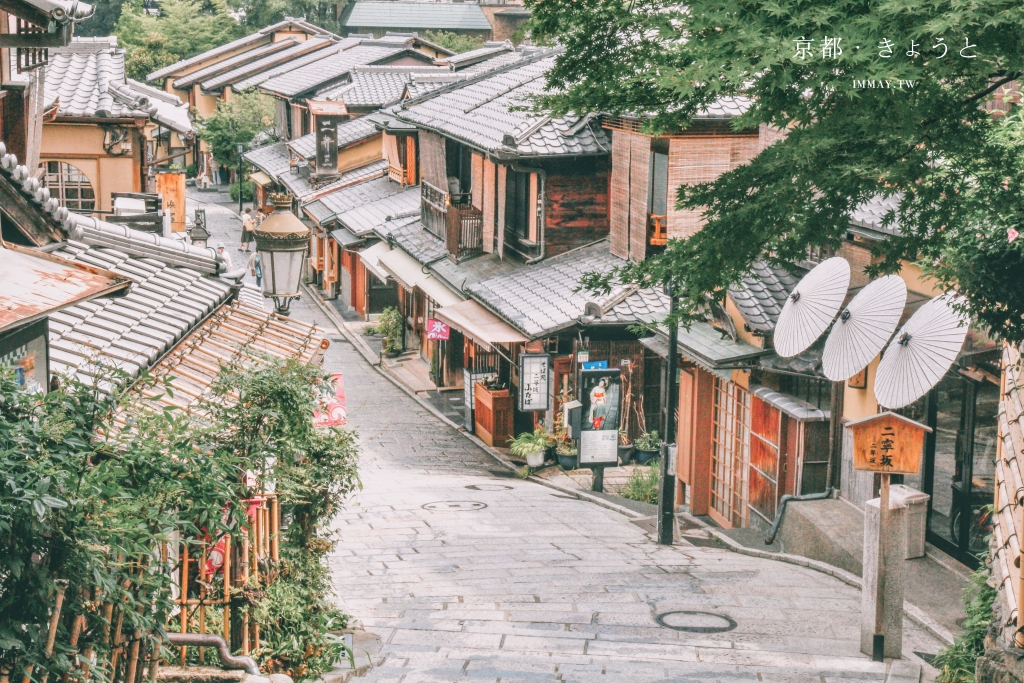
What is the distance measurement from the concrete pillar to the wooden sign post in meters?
0.04

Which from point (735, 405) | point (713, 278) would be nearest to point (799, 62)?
point (713, 278)

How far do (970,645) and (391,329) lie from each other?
27.1 m

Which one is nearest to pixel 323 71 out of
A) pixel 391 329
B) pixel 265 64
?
pixel 265 64

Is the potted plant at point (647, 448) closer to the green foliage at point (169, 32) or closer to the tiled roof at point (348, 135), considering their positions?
the tiled roof at point (348, 135)

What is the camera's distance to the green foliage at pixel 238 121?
61.0 metres

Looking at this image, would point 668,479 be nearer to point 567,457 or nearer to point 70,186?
point 567,457

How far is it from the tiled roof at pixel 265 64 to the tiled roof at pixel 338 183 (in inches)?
773

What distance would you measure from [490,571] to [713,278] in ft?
21.0

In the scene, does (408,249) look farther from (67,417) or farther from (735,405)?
(67,417)

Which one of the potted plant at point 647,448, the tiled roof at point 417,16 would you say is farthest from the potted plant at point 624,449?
the tiled roof at point 417,16

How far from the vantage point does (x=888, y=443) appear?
11648mm

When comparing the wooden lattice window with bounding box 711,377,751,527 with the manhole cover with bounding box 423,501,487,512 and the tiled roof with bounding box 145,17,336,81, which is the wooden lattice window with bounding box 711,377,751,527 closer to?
the manhole cover with bounding box 423,501,487,512

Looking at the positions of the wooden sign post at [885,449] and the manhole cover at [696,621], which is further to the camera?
the manhole cover at [696,621]

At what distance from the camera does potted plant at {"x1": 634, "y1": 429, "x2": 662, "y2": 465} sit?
914 inches
